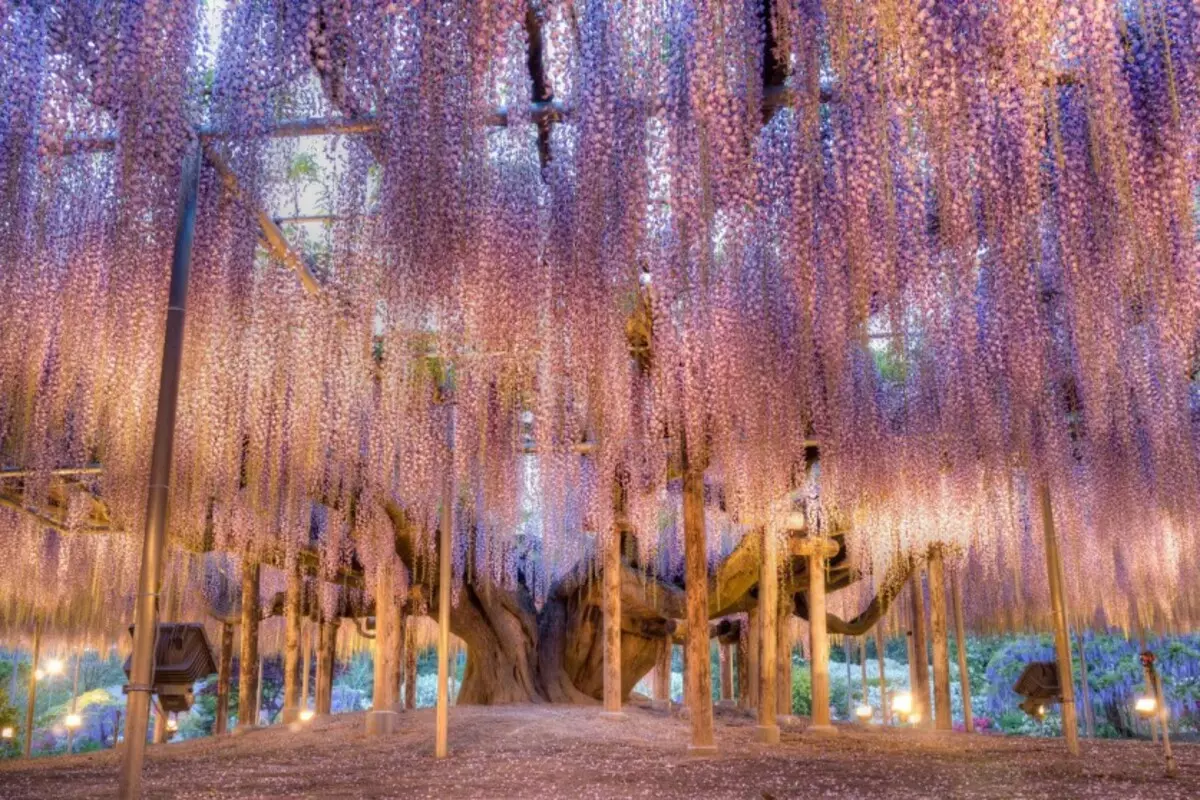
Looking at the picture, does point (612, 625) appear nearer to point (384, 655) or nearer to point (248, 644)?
point (384, 655)

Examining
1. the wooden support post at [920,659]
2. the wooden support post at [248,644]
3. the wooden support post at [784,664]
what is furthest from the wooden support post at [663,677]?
the wooden support post at [248,644]

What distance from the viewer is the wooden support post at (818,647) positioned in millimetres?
11047

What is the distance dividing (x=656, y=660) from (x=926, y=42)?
1256cm

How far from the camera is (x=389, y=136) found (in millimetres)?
5160

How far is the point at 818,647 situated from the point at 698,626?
150 inches

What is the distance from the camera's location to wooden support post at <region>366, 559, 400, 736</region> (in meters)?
10.1

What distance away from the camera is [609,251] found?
592 cm

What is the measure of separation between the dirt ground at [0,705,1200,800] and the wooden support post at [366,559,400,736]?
0.24 m

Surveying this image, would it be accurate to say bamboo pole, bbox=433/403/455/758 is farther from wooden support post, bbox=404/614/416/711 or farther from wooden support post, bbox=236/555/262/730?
wooden support post, bbox=404/614/416/711

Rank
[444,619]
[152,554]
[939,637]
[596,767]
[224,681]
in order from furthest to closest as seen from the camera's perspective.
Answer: [224,681] → [939,637] → [444,619] → [596,767] → [152,554]

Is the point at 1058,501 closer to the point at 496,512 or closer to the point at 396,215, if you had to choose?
the point at 496,512

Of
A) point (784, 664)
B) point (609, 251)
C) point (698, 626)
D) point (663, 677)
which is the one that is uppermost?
point (609, 251)

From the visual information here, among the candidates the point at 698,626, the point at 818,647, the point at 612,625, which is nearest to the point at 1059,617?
the point at 698,626

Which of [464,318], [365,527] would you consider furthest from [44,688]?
[464,318]
